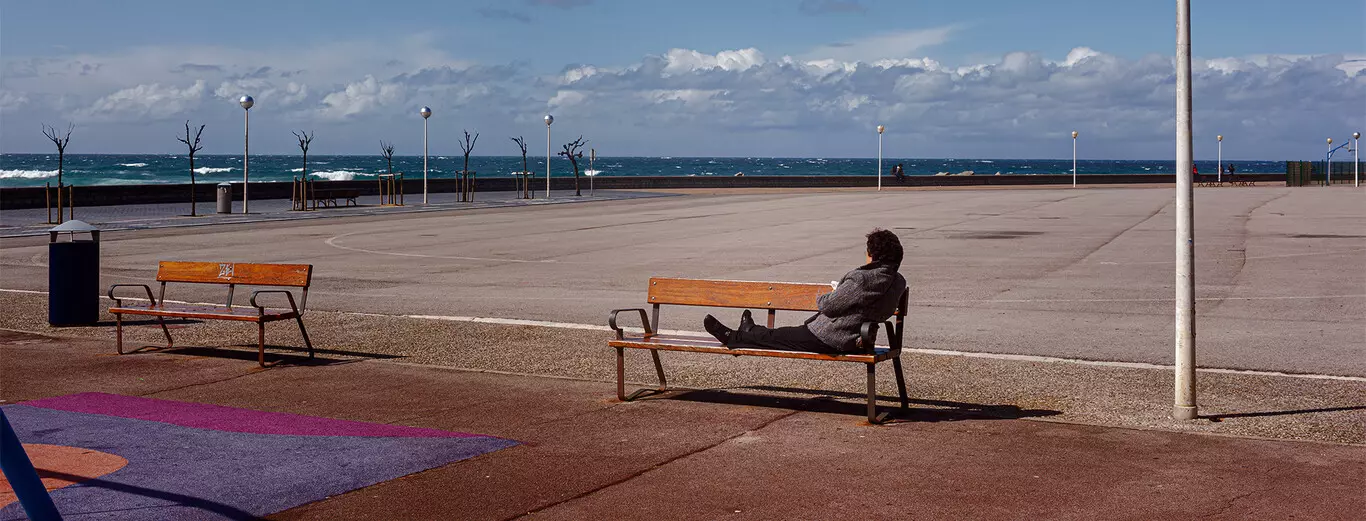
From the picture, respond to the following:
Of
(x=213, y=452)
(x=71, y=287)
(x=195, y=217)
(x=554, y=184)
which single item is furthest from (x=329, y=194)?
(x=213, y=452)

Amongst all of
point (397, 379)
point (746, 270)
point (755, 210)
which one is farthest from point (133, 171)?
point (397, 379)

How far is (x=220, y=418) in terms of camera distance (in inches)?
310

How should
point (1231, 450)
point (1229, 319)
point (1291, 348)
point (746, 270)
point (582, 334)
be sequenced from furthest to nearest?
point (746, 270), point (1229, 319), point (582, 334), point (1291, 348), point (1231, 450)

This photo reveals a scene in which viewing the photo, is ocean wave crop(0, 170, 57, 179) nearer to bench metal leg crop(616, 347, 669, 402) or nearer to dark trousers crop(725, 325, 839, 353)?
bench metal leg crop(616, 347, 669, 402)

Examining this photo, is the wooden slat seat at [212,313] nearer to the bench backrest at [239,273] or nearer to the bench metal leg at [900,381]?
the bench backrest at [239,273]

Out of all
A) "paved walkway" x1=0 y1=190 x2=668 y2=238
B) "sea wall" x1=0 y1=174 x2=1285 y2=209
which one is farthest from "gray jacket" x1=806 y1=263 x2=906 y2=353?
"sea wall" x1=0 y1=174 x2=1285 y2=209

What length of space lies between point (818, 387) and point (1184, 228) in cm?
263

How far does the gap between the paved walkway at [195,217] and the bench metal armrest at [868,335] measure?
24148 millimetres

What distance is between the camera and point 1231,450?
6836 mm

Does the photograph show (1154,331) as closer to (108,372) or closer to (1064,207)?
(108,372)

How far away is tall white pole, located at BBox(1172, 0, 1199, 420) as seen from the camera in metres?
7.47

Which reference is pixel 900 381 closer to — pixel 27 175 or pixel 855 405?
pixel 855 405

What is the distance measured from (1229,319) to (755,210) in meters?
26.3

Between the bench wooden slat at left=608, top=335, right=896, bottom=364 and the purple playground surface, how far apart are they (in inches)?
56.3
